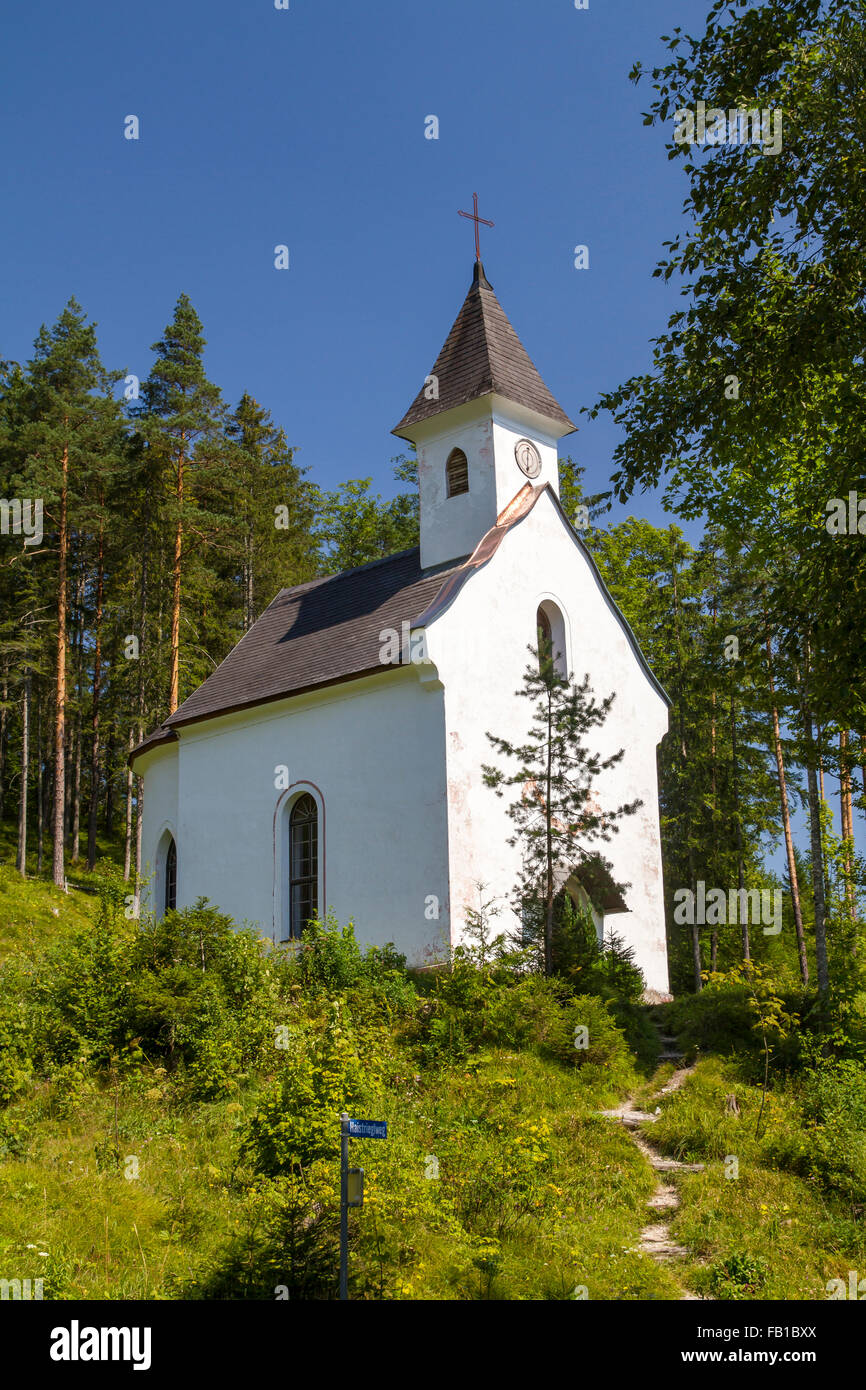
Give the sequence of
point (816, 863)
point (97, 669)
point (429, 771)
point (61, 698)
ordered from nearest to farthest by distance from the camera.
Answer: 1. point (816, 863)
2. point (429, 771)
3. point (61, 698)
4. point (97, 669)

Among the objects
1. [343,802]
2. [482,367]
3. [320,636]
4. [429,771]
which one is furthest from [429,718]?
[482,367]

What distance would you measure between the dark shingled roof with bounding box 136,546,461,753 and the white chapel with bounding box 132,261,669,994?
64mm

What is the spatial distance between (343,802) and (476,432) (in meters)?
7.66

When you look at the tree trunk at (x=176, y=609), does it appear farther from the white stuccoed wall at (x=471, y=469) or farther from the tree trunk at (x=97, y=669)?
the white stuccoed wall at (x=471, y=469)

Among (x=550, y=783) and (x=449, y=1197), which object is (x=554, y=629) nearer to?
(x=550, y=783)

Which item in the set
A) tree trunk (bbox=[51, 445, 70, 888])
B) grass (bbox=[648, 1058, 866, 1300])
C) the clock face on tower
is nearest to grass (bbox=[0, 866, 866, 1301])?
grass (bbox=[648, 1058, 866, 1300])

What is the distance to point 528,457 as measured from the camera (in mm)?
22578

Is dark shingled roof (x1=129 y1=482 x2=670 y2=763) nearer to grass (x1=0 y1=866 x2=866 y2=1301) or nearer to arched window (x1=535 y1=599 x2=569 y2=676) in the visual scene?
arched window (x1=535 y1=599 x2=569 y2=676)

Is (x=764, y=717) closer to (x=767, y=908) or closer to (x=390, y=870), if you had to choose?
(x=767, y=908)

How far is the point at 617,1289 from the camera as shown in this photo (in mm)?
8664

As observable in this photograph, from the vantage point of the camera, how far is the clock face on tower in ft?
73.3

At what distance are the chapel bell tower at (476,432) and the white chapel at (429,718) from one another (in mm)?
45
